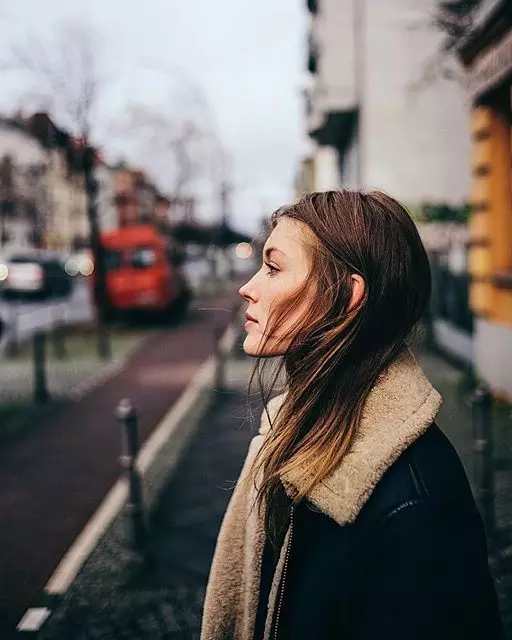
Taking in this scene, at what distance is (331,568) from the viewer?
4.81 ft

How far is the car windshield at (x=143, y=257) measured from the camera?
23.2 m

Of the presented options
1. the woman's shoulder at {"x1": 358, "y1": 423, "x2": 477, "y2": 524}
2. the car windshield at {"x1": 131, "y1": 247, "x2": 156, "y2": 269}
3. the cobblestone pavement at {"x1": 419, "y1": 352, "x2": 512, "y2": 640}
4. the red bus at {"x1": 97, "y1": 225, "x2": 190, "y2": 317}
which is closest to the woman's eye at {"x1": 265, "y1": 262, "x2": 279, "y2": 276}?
the woman's shoulder at {"x1": 358, "y1": 423, "x2": 477, "y2": 524}

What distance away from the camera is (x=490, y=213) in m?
10.5

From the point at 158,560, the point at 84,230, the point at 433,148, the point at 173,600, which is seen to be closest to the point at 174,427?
the point at 158,560

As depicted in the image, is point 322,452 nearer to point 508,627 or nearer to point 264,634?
point 264,634

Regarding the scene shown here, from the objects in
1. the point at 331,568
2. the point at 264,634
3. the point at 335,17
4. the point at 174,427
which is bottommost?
the point at 174,427

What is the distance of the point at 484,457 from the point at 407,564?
13.3 ft

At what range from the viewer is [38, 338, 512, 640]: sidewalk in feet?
13.4

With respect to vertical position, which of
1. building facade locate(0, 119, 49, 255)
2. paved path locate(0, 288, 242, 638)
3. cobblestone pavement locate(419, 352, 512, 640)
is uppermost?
building facade locate(0, 119, 49, 255)

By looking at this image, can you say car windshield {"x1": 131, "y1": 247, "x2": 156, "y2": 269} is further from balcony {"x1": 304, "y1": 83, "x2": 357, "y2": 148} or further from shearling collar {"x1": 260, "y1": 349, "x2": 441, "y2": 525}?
shearling collar {"x1": 260, "y1": 349, "x2": 441, "y2": 525}

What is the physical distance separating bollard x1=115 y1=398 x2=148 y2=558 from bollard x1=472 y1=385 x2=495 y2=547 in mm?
2172

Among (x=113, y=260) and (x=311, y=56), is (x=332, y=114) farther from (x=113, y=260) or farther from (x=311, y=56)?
(x=311, y=56)

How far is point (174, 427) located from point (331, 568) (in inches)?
308

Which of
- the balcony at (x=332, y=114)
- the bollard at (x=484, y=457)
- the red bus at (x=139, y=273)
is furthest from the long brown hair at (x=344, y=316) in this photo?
the red bus at (x=139, y=273)
